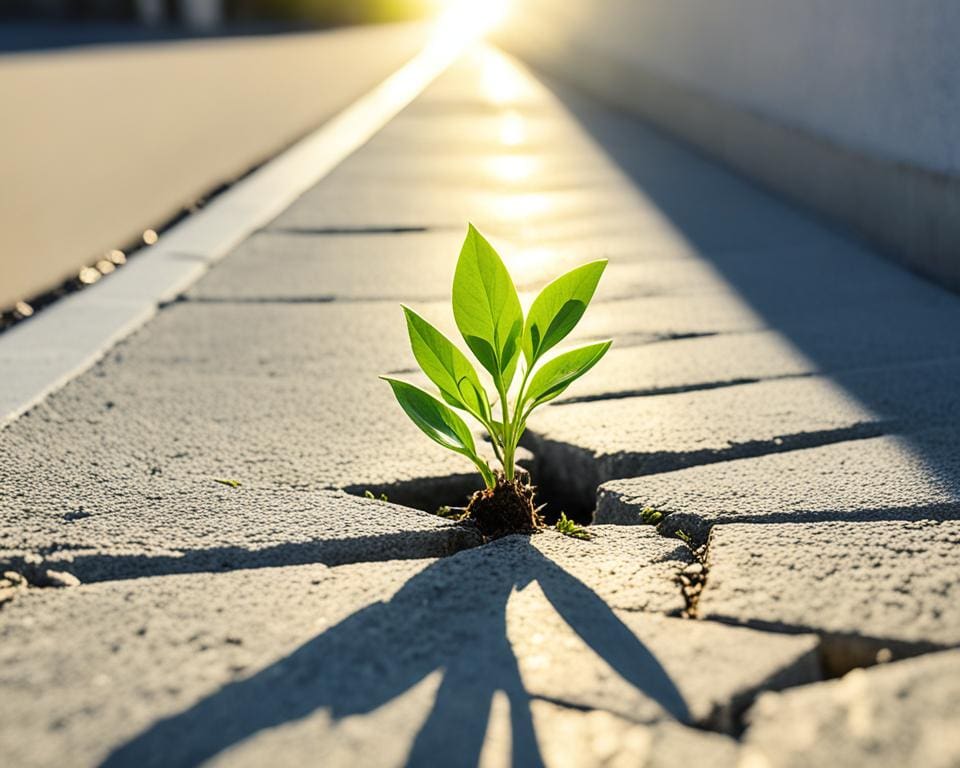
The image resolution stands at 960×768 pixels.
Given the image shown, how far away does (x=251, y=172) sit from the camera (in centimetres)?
487

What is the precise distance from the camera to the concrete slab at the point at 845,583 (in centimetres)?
125

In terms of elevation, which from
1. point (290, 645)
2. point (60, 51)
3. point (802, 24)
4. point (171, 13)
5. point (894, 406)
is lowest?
point (290, 645)

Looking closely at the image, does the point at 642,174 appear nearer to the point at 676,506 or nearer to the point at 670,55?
the point at 670,55

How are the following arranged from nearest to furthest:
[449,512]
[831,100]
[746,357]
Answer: [449,512] → [746,357] → [831,100]

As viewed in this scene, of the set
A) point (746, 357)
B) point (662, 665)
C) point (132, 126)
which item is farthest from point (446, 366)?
point (132, 126)

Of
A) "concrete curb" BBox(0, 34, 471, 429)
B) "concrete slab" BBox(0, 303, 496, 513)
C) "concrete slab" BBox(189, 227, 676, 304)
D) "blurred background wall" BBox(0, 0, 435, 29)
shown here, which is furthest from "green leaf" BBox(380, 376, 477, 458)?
"blurred background wall" BBox(0, 0, 435, 29)

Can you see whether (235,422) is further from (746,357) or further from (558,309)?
(746,357)

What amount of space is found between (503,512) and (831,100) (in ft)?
8.57

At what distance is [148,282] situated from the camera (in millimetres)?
3018

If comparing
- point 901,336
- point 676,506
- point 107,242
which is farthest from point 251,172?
point 676,506

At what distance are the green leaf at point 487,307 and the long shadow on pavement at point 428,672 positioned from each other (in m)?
0.31

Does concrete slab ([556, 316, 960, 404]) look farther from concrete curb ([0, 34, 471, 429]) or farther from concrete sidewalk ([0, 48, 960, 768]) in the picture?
concrete curb ([0, 34, 471, 429])

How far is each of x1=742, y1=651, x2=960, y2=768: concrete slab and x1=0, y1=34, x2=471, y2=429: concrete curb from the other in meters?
1.49

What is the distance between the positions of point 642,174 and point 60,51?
8.18m
